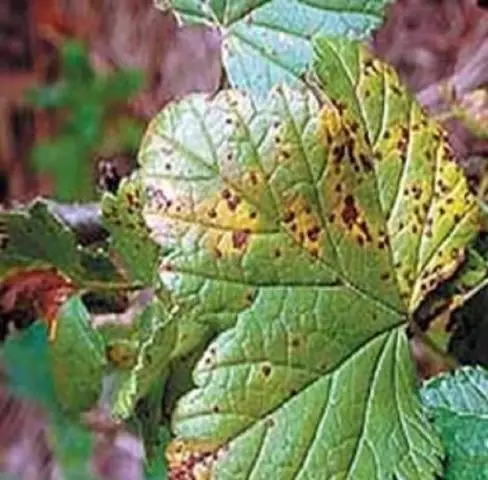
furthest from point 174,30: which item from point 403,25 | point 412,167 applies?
point 412,167

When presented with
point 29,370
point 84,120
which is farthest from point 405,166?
point 84,120

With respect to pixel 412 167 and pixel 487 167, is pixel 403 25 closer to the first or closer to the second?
pixel 487 167

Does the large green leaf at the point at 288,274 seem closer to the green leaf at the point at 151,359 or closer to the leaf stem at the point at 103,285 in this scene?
the green leaf at the point at 151,359

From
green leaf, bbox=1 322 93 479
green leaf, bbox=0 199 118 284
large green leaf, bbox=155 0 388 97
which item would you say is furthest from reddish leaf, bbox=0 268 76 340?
green leaf, bbox=1 322 93 479

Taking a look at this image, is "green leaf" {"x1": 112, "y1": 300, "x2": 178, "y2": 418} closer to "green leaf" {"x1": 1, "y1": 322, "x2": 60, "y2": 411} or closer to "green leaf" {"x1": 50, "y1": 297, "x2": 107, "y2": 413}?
"green leaf" {"x1": 50, "y1": 297, "x2": 107, "y2": 413}

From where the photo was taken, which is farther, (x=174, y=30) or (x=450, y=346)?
(x=174, y=30)

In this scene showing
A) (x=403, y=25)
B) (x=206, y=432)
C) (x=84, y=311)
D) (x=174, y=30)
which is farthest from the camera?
(x=174, y=30)
